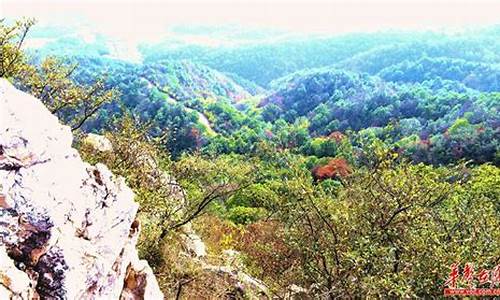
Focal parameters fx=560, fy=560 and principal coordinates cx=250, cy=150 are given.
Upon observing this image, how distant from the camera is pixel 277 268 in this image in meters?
19.8

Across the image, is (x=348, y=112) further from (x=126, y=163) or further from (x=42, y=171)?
(x=42, y=171)

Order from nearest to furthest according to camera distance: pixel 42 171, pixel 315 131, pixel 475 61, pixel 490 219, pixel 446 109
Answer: pixel 42 171 < pixel 490 219 < pixel 446 109 < pixel 315 131 < pixel 475 61

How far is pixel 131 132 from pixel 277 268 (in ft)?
22.9

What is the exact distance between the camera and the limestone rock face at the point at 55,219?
340 inches

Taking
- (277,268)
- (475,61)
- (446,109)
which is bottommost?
(475,61)

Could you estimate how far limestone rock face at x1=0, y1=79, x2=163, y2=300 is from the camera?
8648mm

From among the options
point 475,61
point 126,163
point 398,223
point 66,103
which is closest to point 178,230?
point 126,163

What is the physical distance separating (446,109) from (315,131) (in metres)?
25.7

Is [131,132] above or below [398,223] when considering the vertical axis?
above

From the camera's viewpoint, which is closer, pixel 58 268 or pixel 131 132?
pixel 58 268

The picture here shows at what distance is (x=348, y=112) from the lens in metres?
120

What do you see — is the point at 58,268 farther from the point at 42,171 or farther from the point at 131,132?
the point at 131,132

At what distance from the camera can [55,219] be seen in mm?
9234

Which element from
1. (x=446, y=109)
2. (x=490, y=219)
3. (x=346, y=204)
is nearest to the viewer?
(x=490, y=219)
